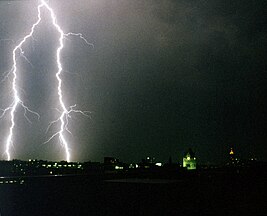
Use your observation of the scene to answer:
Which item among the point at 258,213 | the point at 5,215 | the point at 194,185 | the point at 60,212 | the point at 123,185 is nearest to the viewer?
the point at 5,215

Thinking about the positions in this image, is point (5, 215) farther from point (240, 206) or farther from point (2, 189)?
point (240, 206)

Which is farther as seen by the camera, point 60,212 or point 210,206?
point 210,206

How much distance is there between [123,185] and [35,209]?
23.2 ft

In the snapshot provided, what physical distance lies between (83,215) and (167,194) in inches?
273

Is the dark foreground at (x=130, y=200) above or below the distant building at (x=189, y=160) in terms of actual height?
below

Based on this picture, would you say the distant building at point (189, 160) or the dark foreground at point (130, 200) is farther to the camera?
the distant building at point (189, 160)

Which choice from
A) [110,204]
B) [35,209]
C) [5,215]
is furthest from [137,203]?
[5,215]

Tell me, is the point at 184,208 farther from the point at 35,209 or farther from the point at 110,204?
the point at 35,209

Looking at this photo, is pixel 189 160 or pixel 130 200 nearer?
pixel 130 200

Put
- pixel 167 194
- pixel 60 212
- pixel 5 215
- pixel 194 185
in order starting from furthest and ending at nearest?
pixel 194 185 < pixel 167 194 < pixel 60 212 < pixel 5 215

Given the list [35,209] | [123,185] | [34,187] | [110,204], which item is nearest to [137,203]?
[110,204]

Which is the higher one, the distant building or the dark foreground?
Result: the distant building

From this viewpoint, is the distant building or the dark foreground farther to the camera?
the distant building

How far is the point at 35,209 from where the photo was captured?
76.0ft
